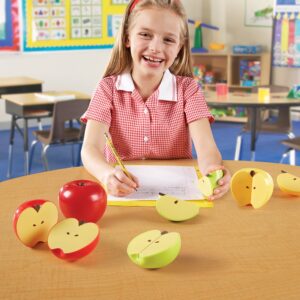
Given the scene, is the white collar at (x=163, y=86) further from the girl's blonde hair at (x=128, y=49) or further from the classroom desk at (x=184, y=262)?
the classroom desk at (x=184, y=262)

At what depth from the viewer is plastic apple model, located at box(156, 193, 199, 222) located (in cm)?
115

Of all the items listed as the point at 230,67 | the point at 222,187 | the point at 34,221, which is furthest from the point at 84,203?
the point at 230,67

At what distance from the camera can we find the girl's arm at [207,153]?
1317 millimetres

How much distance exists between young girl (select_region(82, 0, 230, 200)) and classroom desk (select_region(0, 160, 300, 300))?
1.75 feet

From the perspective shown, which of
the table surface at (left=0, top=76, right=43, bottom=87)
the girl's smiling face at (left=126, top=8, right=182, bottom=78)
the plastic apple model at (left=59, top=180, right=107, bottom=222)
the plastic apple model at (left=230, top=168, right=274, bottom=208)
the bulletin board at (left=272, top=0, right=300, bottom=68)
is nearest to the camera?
the plastic apple model at (left=59, top=180, right=107, bottom=222)

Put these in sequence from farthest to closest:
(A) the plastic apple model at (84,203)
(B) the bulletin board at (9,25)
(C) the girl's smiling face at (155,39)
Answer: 1. (B) the bulletin board at (9,25)
2. (C) the girl's smiling face at (155,39)
3. (A) the plastic apple model at (84,203)

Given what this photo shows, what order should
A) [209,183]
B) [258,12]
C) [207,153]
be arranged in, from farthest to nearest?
[258,12] → [207,153] → [209,183]

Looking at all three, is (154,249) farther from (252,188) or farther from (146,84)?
(146,84)

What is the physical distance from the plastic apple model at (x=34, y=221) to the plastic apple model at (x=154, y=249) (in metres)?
0.17

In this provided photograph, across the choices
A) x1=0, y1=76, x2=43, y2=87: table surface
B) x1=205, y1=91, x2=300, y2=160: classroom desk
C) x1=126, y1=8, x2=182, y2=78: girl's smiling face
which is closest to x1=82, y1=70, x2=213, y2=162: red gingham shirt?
x1=126, y1=8, x2=182, y2=78: girl's smiling face

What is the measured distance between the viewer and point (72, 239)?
991 mm

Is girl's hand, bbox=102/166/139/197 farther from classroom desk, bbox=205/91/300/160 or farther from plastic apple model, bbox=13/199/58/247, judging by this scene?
classroom desk, bbox=205/91/300/160

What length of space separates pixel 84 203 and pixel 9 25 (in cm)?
541

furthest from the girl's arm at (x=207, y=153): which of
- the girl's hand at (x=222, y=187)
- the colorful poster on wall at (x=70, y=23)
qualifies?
the colorful poster on wall at (x=70, y=23)
